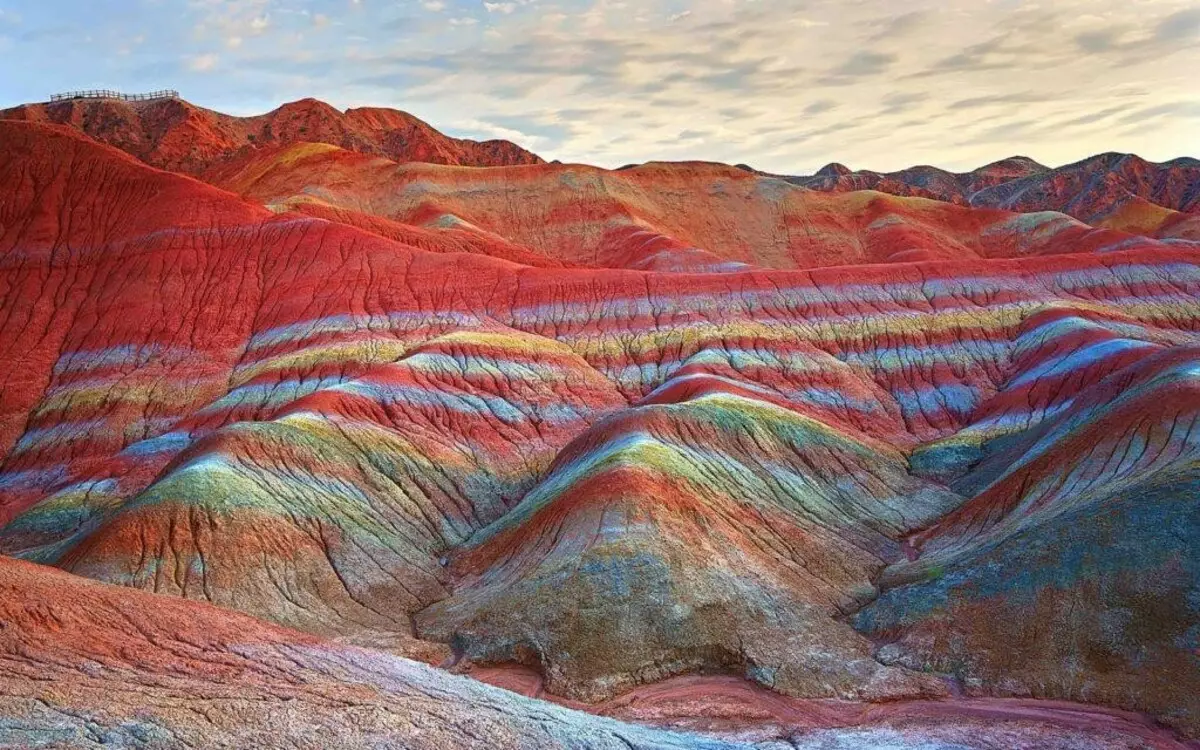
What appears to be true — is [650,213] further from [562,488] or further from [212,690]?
[212,690]

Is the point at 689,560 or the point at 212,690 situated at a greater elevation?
the point at 212,690

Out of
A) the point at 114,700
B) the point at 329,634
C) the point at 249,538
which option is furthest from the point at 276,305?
the point at 114,700

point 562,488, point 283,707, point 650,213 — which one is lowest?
point 283,707

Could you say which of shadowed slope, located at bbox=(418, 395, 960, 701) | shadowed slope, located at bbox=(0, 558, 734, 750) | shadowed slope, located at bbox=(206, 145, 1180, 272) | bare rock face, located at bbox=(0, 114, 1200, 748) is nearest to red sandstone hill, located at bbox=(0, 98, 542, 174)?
shadowed slope, located at bbox=(206, 145, 1180, 272)

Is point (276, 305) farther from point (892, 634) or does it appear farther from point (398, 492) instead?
point (892, 634)

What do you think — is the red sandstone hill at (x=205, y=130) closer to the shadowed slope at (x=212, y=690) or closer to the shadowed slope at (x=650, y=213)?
the shadowed slope at (x=650, y=213)

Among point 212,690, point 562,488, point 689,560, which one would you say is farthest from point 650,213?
point 212,690

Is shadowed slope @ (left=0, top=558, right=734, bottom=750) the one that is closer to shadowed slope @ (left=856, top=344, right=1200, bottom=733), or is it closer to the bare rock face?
the bare rock face

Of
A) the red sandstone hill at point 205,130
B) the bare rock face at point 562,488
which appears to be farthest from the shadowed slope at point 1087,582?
the red sandstone hill at point 205,130
